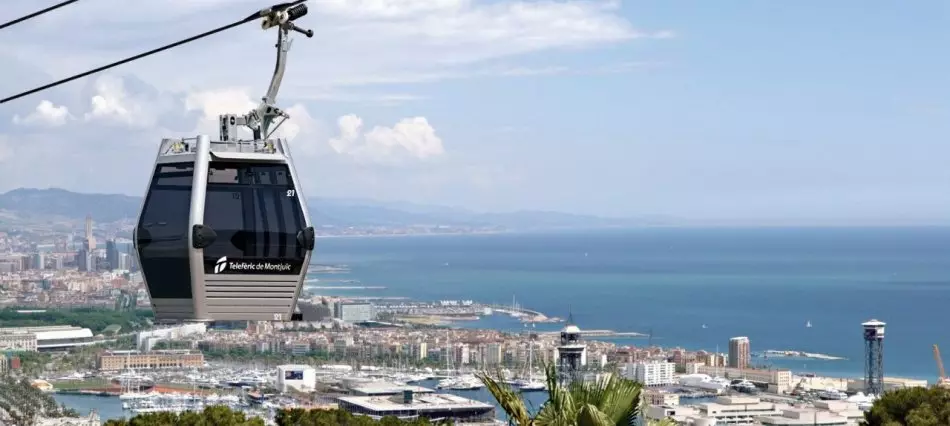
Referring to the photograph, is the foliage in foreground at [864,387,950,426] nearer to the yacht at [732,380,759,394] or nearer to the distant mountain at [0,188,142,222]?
the yacht at [732,380,759,394]

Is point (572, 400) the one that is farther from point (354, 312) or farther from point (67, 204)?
point (67, 204)

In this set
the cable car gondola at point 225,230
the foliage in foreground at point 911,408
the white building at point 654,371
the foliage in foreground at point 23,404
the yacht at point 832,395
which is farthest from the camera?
the white building at point 654,371

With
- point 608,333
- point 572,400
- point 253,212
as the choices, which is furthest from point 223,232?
point 608,333

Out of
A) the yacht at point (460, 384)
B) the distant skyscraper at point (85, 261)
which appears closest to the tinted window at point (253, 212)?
→ the yacht at point (460, 384)

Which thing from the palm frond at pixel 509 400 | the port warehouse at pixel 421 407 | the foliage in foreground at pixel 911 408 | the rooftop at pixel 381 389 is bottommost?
the port warehouse at pixel 421 407

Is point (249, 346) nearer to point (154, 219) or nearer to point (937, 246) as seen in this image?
point (154, 219)

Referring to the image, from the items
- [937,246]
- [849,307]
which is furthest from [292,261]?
[937,246]

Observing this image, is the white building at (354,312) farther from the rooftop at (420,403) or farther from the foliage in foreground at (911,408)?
the foliage in foreground at (911,408)
